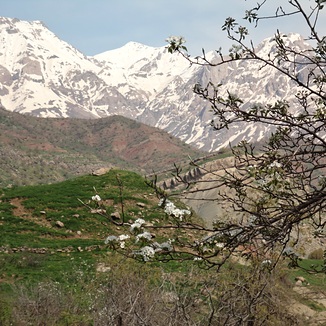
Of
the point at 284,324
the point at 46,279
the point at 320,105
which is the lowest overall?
the point at 46,279

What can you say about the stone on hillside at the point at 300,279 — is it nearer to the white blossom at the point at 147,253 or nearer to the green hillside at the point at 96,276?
the green hillside at the point at 96,276

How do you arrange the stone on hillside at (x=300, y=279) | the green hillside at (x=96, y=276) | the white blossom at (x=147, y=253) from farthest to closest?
the stone on hillside at (x=300, y=279)
the green hillside at (x=96, y=276)
the white blossom at (x=147, y=253)

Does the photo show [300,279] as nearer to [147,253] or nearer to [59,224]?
[59,224]

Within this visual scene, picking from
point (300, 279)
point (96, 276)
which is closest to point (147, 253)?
point (96, 276)

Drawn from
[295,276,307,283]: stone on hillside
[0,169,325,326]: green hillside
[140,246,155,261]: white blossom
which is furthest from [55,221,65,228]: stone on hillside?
[140,246,155,261]: white blossom

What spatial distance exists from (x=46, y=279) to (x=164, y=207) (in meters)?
14.6

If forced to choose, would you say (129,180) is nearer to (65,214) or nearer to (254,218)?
(65,214)

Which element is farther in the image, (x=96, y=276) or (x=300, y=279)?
(x=300, y=279)

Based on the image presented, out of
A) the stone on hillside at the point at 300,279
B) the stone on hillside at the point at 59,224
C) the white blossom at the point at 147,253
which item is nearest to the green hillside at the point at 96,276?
the stone on hillside at the point at 59,224

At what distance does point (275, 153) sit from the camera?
4695 mm

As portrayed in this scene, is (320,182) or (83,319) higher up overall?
(320,182)

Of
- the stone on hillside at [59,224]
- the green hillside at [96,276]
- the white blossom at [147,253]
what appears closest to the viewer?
the white blossom at [147,253]

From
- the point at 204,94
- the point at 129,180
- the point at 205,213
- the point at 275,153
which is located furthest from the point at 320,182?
the point at 205,213

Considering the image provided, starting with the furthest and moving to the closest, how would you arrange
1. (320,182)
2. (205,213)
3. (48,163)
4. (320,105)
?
1. (48,163)
2. (205,213)
3. (320,105)
4. (320,182)
